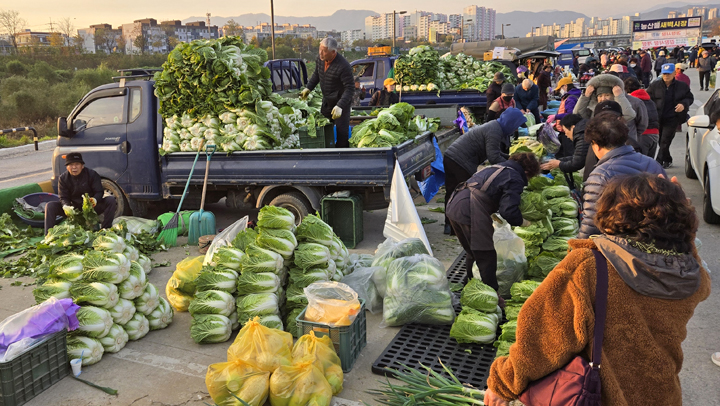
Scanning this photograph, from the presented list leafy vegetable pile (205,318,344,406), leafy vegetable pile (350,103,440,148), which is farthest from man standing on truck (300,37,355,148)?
leafy vegetable pile (205,318,344,406)

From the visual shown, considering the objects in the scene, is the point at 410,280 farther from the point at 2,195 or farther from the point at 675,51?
the point at 675,51

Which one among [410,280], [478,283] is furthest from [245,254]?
[478,283]

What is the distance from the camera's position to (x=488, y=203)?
482 cm

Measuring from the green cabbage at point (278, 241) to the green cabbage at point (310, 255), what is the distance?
8 centimetres

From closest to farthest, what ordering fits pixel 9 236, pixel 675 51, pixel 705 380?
1. pixel 705 380
2. pixel 9 236
3. pixel 675 51

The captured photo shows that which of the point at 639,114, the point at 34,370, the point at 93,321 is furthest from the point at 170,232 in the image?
the point at 639,114

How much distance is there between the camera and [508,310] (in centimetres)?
446

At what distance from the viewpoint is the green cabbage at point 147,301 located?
4.86 metres

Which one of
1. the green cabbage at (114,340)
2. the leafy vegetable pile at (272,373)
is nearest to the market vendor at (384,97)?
the green cabbage at (114,340)

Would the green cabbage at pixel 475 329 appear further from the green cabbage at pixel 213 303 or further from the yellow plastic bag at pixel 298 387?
the green cabbage at pixel 213 303

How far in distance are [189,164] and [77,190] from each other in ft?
4.82

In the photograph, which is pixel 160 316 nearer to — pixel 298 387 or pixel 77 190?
pixel 298 387

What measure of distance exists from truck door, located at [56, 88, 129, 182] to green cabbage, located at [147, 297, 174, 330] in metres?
3.73

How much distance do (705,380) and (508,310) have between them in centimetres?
144
